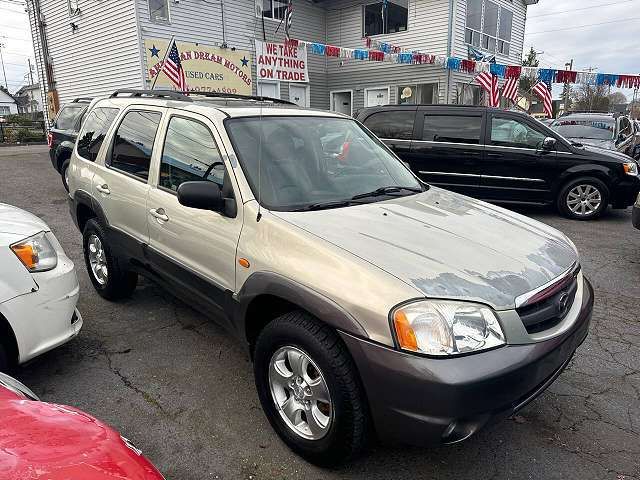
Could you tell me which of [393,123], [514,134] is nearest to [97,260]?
[393,123]

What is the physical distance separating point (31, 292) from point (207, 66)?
13.6 m

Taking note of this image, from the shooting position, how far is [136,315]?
4.13 meters

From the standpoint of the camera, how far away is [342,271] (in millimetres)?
2135

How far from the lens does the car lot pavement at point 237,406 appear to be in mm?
2398

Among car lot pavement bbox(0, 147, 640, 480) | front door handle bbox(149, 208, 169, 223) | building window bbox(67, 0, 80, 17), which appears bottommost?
car lot pavement bbox(0, 147, 640, 480)

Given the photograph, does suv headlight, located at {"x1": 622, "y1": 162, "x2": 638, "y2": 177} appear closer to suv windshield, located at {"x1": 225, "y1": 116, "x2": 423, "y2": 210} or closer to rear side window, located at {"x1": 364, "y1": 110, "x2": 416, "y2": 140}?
rear side window, located at {"x1": 364, "y1": 110, "x2": 416, "y2": 140}

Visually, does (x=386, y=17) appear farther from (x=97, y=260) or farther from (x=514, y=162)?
(x=97, y=260)

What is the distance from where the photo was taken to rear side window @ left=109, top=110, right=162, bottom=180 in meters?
3.55

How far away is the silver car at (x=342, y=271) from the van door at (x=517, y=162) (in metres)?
4.82

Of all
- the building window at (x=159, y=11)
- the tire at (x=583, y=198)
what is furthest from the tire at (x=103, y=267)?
the building window at (x=159, y=11)

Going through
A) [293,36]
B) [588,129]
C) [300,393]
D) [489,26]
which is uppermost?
[489,26]

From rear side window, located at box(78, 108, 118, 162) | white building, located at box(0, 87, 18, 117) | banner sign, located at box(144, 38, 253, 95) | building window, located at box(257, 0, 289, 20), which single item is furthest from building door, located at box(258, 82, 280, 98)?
white building, located at box(0, 87, 18, 117)

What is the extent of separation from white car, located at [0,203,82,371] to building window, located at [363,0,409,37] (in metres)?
17.2

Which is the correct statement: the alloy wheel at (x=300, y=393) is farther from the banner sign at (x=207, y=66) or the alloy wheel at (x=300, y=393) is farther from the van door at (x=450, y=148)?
the banner sign at (x=207, y=66)
